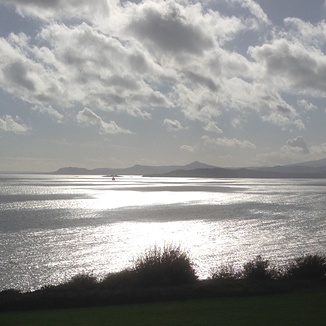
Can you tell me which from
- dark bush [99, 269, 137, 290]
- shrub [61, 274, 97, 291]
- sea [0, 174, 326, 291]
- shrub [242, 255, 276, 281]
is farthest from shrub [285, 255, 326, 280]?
shrub [61, 274, 97, 291]

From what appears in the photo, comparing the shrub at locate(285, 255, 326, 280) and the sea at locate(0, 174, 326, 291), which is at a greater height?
the shrub at locate(285, 255, 326, 280)

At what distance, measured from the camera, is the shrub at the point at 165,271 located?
23547 mm

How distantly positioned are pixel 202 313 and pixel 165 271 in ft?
20.7

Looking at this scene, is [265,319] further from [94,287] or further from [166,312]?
[94,287]

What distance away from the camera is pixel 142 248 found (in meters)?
46.2

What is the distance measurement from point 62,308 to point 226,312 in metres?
6.63

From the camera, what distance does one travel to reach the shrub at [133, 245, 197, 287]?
23.5 meters

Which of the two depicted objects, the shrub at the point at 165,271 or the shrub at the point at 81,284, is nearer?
the shrub at the point at 81,284

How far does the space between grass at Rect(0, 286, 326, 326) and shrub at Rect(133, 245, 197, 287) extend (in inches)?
153

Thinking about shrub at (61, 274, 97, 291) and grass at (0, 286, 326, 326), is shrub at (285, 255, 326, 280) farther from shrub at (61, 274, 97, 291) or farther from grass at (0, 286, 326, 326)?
shrub at (61, 274, 97, 291)

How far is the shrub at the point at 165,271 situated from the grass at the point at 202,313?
3879 mm

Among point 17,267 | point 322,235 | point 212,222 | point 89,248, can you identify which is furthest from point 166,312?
point 212,222

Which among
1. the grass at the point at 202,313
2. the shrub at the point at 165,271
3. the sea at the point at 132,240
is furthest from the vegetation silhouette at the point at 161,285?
the sea at the point at 132,240

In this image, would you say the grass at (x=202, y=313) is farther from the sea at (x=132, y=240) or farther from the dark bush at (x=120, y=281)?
the sea at (x=132, y=240)
